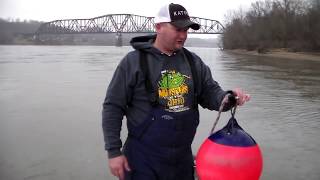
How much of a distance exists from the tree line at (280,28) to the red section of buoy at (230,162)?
198 feet

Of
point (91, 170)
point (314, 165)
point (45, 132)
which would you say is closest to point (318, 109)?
point (314, 165)

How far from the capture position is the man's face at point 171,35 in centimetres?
323

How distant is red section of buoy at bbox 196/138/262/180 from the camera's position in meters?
2.96

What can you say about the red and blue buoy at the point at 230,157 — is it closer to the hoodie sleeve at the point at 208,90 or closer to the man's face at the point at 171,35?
the hoodie sleeve at the point at 208,90

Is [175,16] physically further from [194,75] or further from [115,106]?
[115,106]

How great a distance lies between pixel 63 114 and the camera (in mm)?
11328

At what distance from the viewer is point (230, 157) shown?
296cm

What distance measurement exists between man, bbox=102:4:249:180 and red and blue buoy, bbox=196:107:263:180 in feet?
0.86

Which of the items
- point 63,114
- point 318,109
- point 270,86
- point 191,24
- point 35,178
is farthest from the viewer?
point 270,86

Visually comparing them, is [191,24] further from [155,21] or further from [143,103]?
[143,103]

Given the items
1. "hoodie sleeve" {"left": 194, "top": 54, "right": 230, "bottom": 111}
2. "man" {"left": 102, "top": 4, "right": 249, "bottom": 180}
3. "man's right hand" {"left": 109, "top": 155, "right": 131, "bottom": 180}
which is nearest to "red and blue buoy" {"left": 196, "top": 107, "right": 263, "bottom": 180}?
"man" {"left": 102, "top": 4, "right": 249, "bottom": 180}

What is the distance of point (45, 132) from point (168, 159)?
6.12 metres

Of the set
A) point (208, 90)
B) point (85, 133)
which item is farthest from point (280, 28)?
point (208, 90)

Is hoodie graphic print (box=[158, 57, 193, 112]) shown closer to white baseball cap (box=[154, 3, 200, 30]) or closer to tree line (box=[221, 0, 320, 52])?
white baseball cap (box=[154, 3, 200, 30])
